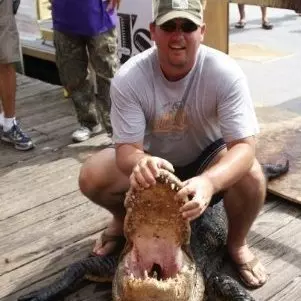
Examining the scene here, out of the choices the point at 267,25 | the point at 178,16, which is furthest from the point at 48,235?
the point at 267,25

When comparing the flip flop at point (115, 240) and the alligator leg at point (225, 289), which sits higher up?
the alligator leg at point (225, 289)

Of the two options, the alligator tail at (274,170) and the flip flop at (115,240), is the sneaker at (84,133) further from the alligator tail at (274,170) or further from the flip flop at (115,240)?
the flip flop at (115,240)

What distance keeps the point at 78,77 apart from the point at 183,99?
1.96 metres

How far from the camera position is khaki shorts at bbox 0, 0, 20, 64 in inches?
155

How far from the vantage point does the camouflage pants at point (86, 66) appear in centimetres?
400

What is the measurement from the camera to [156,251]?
2.09 meters

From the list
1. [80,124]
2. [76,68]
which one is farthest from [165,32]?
[80,124]

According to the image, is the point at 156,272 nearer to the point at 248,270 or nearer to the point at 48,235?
the point at 248,270

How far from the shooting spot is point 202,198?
1933 millimetres

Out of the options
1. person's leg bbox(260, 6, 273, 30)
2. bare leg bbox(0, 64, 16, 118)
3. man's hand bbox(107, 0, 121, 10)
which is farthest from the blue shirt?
person's leg bbox(260, 6, 273, 30)

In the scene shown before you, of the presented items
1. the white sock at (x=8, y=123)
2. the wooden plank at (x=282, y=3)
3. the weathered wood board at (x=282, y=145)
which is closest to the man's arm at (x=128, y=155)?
the wooden plank at (x=282, y=3)

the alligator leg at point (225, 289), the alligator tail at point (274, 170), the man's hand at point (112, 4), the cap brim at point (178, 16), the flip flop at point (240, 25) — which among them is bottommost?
the flip flop at point (240, 25)

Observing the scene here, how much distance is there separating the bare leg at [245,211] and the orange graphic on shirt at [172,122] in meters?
0.34

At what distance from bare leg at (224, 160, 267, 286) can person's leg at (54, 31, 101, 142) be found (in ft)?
6.50
